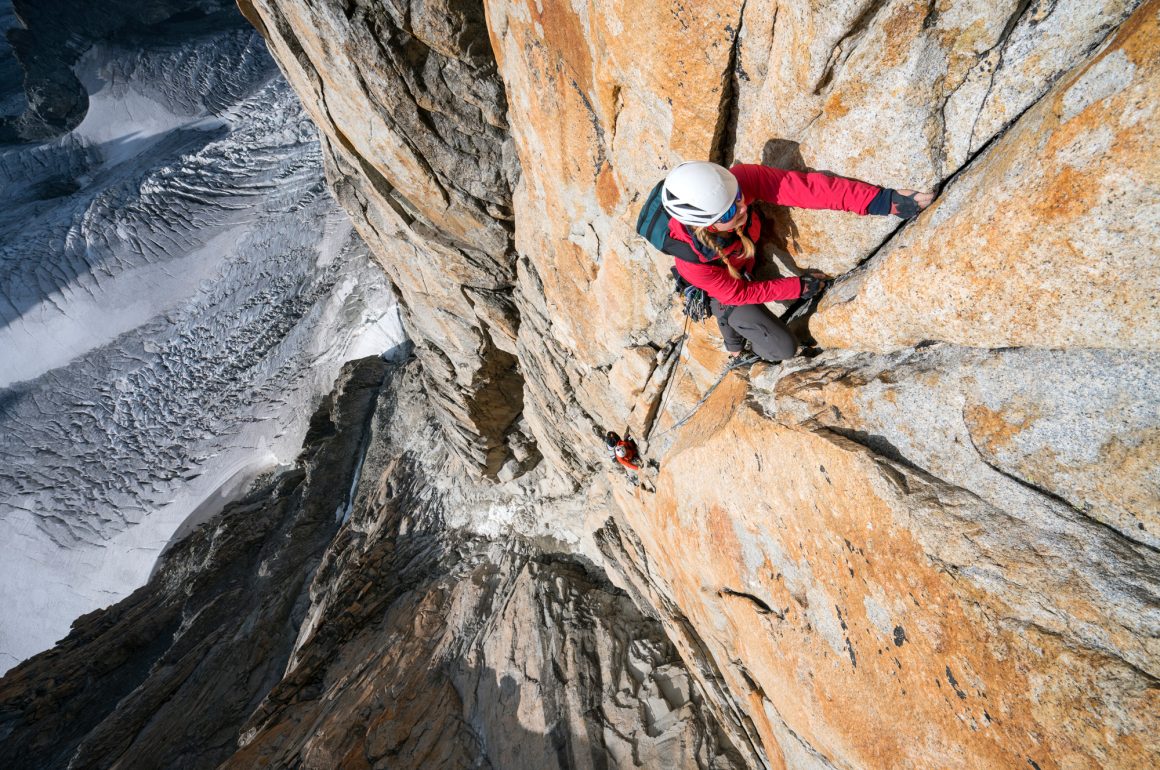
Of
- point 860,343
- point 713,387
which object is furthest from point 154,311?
point 860,343

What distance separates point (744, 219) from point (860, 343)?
1513mm

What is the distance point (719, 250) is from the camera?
4406 mm

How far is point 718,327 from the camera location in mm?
5660

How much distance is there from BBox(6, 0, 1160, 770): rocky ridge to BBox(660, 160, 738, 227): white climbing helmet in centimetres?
79

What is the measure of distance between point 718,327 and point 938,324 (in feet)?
7.76

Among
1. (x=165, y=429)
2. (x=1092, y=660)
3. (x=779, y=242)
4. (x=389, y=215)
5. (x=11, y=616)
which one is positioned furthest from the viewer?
(x=165, y=429)

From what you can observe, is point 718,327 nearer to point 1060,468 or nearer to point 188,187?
point 1060,468

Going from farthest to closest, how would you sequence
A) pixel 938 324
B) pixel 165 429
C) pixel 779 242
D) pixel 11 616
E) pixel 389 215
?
Answer: pixel 165 429, pixel 11 616, pixel 389 215, pixel 779 242, pixel 938 324

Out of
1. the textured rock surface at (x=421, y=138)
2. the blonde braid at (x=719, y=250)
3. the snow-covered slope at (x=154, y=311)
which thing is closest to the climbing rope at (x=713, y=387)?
the blonde braid at (x=719, y=250)

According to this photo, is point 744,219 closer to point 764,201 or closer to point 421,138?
point 764,201

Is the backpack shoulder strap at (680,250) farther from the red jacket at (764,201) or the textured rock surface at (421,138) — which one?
the textured rock surface at (421,138)

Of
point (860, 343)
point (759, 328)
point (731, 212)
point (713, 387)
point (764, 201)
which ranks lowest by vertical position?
point (860, 343)

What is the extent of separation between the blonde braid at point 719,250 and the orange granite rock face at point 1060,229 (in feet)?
4.00

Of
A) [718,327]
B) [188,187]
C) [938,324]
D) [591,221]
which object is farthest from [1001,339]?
[188,187]
